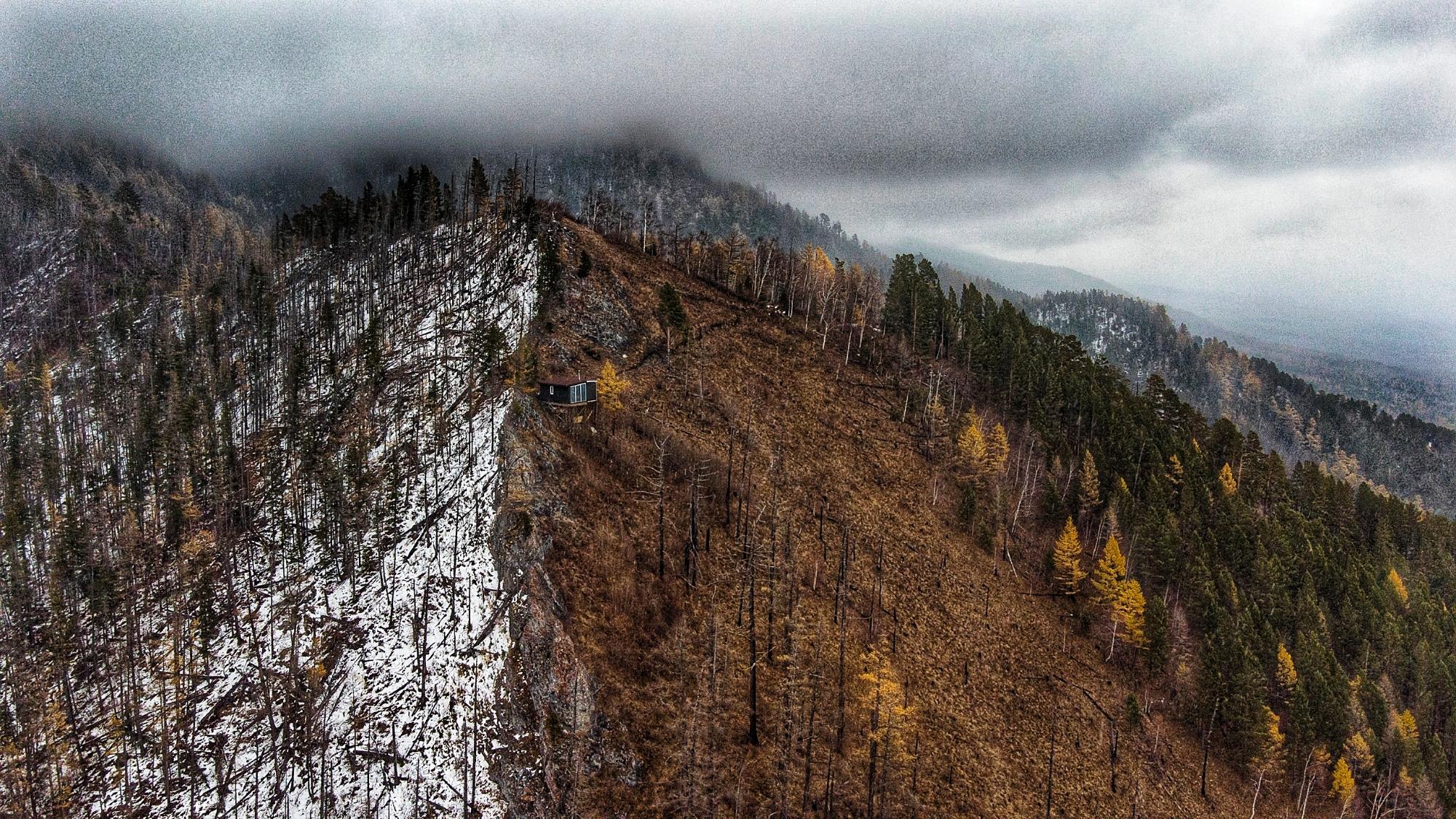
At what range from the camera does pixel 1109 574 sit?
217 feet

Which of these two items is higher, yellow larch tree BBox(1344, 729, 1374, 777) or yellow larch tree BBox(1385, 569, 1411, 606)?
yellow larch tree BBox(1385, 569, 1411, 606)

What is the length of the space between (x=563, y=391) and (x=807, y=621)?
31.6 meters

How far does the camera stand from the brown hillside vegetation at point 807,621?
45.0m

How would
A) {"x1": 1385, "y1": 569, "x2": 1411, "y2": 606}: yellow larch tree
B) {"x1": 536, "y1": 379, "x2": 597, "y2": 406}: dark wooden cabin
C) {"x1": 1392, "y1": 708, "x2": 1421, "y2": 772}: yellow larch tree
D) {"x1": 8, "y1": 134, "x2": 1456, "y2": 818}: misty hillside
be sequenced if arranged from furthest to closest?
{"x1": 1385, "y1": 569, "x2": 1411, "y2": 606}: yellow larch tree → {"x1": 1392, "y1": 708, "x2": 1421, "y2": 772}: yellow larch tree → {"x1": 536, "y1": 379, "x2": 597, "y2": 406}: dark wooden cabin → {"x1": 8, "y1": 134, "x2": 1456, "y2": 818}: misty hillside

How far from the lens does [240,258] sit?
146750 millimetres

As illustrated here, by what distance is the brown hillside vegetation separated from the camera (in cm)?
4500

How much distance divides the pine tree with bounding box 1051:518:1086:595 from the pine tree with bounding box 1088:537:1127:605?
1678mm

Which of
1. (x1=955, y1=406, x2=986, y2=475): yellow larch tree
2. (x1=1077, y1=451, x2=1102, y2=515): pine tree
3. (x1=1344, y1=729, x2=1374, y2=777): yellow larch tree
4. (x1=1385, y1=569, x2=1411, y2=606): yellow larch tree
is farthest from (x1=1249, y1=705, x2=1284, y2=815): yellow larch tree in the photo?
(x1=1385, y1=569, x2=1411, y2=606): yellow larch tree

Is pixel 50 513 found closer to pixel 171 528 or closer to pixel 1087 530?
pixel 171 528

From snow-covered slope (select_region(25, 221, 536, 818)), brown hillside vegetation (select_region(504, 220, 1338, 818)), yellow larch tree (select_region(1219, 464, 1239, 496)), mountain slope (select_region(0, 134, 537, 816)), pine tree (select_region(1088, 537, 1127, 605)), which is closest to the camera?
snow-covered slope (select_region(25, 221, 536, 818))

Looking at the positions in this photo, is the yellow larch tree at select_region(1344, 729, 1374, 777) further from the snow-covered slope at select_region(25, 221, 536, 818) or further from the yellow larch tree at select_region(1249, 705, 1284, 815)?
the snow-covered slope at select_region(25, 221, 536, 818)

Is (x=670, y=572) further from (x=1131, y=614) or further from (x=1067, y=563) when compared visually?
(x=1131, y=614)

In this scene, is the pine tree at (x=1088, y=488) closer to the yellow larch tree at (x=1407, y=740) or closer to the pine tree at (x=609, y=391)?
the yellow larch tree at (x=1407, y=740)

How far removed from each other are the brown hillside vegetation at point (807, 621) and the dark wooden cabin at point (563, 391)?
2641 millimetres
